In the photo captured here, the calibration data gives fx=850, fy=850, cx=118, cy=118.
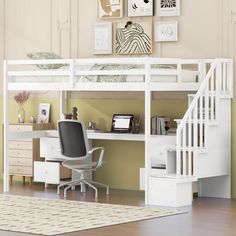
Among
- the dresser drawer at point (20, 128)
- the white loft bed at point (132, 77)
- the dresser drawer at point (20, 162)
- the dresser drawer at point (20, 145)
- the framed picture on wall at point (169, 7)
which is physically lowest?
the dresser drawer at point (20, 162)

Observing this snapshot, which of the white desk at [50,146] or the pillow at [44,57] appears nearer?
the white desk at [50,146]

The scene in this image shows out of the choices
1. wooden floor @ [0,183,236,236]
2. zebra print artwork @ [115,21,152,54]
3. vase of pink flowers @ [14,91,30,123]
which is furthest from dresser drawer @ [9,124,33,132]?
zebra print artwork @ [115,21,152,54]

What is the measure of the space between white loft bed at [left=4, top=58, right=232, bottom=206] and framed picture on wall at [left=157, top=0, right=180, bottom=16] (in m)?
0.62

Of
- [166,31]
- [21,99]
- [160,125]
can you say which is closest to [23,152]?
[21,99]

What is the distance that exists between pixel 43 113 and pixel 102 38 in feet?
4.09

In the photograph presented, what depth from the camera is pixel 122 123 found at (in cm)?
964

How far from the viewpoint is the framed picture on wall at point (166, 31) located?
31.1 feet

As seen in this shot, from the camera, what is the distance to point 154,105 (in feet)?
31.7

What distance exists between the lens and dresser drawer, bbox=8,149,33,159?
10109mm

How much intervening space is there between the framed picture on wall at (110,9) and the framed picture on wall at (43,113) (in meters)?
1.34

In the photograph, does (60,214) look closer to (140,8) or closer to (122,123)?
(122,123)

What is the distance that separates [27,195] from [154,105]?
1.78 meters

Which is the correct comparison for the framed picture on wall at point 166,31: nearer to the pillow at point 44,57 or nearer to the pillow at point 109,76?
the pillow at point 109,76

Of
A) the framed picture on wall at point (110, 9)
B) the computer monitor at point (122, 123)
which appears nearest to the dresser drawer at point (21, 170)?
the computer monitor at point (122, 123)
